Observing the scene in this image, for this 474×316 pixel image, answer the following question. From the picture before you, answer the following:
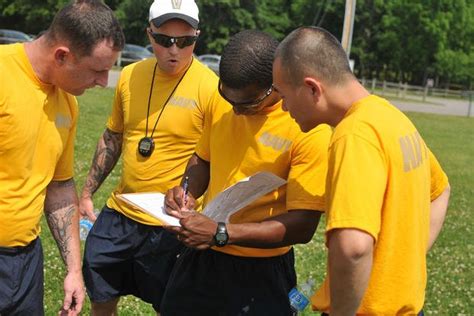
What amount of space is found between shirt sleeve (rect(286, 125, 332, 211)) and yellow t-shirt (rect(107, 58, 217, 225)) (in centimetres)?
124

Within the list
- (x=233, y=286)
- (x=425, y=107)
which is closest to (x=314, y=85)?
(x=233, y=286)

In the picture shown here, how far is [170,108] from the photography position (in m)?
4.04

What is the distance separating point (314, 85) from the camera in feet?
7.81

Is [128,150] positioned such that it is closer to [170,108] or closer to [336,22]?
[170,108]

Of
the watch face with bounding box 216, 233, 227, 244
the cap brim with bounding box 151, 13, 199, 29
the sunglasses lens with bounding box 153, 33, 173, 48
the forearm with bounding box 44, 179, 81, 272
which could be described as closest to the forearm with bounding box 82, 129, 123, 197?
the sunglasses lens with bounding box 153, 33, 173, 48

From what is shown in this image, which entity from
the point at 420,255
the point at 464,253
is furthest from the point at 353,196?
the point at 464,253

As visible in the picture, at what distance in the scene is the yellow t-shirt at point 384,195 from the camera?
219cm

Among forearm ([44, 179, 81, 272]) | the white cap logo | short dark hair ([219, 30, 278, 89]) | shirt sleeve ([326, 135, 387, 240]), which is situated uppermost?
the white cap logo

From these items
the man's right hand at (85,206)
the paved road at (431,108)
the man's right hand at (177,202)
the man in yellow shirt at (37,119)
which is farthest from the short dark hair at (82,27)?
the paved road at (431,108)

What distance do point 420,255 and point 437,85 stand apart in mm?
61596

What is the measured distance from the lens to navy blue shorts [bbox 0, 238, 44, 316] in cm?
307

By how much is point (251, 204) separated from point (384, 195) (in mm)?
888

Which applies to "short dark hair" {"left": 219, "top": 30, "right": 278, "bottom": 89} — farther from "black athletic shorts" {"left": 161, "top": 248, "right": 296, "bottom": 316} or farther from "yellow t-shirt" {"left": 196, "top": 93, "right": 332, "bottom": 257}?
"black athletic shorts" {"left": 161, "top": 248, "right": 296, "bottom": 316}

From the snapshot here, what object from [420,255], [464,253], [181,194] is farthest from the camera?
[464,253]
